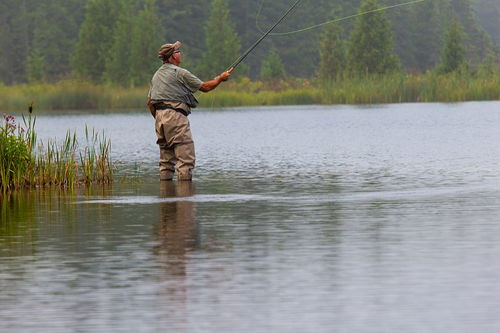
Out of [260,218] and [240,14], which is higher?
[240,14]

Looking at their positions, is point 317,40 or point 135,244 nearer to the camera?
point 135,244

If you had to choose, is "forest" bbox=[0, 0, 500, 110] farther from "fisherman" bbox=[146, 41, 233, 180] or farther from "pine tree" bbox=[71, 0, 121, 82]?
"fisherman" bbox=[146, 41, 233, 180]

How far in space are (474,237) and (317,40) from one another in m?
94.8

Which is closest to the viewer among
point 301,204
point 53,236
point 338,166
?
point 53,236

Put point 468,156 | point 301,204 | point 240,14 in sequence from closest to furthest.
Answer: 1. point 301,204
2. point 468,156
3. point 240,14

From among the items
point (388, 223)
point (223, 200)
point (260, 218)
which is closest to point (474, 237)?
point (388, 223)

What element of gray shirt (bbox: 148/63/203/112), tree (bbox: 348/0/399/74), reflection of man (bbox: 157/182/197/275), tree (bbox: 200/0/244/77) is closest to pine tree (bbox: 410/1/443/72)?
tree (bbox: 200/0/244/77)

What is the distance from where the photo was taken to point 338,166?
20.2m

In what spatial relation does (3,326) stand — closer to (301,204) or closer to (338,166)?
(301,204)

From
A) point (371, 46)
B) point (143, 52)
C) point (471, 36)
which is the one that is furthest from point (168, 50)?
point (471, 36)

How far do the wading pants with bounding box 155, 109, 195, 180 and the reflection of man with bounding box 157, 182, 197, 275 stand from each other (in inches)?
27.6

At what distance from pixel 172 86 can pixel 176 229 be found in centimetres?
504

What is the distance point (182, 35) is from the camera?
99.6 metres

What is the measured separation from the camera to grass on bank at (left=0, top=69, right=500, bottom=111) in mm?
55281
